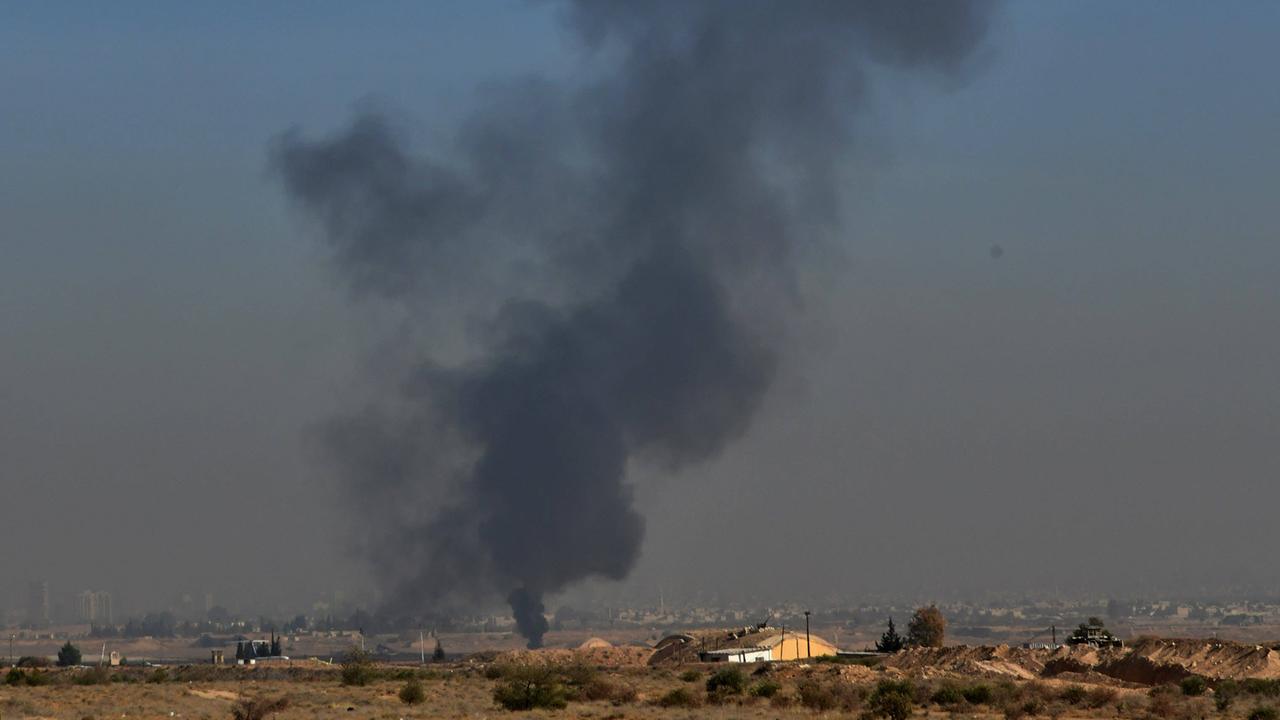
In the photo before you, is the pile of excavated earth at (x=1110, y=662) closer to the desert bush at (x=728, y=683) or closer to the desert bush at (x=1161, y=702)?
the desert bush at (x=1161, y=702)

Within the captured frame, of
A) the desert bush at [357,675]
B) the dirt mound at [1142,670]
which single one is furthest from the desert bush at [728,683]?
the dirt mound at [1142,670]

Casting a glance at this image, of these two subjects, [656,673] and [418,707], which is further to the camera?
[656,673]

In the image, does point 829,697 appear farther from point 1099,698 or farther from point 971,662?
point 971,662

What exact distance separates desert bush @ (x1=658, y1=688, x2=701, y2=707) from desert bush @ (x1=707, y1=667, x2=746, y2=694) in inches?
107

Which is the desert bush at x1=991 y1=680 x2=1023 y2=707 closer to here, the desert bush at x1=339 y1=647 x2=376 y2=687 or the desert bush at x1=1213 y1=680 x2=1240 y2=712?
the desert bush at x1=1213 y1=680 x2=1240 y2=712

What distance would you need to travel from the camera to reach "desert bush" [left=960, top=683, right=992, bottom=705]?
171 feet

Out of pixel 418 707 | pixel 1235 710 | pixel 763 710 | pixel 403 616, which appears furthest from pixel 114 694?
pixel 403 616

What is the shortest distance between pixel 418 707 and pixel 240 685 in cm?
1624

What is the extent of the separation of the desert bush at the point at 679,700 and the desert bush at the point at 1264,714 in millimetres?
17323

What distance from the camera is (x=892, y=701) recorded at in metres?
45.7

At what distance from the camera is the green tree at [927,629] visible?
358 ft

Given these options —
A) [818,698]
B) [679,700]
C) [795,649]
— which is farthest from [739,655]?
[818,698]

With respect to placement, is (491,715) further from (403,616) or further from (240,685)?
(403,616)

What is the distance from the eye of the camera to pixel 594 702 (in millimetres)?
53625
